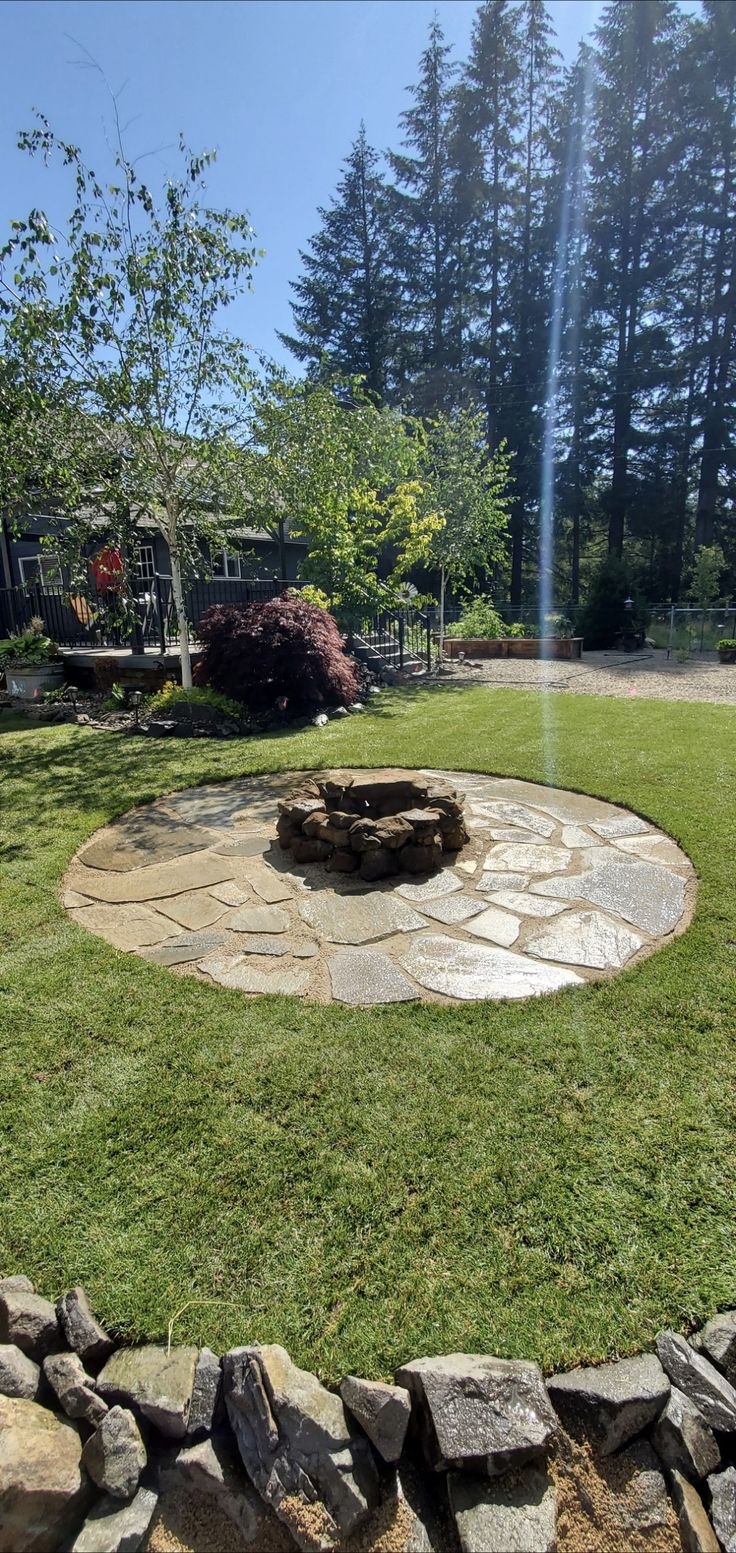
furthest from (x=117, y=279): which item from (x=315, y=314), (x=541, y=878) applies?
(x=315, y=314)

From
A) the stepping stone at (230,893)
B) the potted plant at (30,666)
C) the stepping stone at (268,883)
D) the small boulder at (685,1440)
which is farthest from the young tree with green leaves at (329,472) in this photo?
the small boulder at (685,1440)

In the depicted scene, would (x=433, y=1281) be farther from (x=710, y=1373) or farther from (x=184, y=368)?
(x=184, y=368)

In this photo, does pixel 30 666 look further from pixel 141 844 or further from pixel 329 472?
pixel 141 844

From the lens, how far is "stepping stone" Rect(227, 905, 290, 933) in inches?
122

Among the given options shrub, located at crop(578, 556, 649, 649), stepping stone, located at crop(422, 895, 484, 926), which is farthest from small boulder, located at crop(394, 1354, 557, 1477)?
shrub, located at crop(578, 556, 649, 649)

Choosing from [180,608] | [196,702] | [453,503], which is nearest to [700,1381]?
[196,702]

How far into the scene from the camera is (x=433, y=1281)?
1492 millimetres

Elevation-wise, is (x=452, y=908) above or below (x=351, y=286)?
below

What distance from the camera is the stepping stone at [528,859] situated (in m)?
3.69

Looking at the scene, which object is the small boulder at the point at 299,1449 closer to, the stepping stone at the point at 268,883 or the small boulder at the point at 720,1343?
the small boulder at the point at 720,1343

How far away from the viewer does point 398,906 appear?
10.8ft

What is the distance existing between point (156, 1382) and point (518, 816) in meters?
3.58

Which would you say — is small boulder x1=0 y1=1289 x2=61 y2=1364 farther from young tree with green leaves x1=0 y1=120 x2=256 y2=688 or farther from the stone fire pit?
young tree with green leaves x1=0 y1=120 x2=256 y2=688

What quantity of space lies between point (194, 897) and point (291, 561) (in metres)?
18.1
